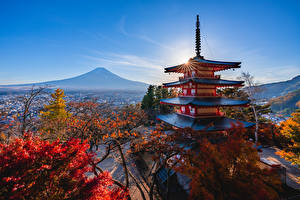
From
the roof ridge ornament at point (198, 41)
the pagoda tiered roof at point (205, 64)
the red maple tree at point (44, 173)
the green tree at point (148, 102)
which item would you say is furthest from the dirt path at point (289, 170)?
the green tree at point (148, 102)

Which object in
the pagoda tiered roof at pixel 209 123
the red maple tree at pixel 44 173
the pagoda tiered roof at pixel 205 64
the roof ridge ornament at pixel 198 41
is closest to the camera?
Answer: the red maple tree at pixel 44 173

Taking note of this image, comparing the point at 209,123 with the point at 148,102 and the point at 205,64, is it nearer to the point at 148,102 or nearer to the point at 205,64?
the point at 205,64

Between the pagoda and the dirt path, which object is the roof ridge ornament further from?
the dirt path

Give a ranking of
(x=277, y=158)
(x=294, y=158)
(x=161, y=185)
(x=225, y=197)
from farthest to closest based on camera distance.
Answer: (x=277, y=158) → (x=161, y=185) → (x=294, y=158) → (x=225, y=197)

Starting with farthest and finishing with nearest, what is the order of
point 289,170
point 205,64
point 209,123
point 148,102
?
point 148,102 → point 289,170 → point 205,64 → point 209,123

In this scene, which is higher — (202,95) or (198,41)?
(198,41)

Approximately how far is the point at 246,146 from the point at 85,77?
12749 centimetres

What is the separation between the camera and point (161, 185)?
9047mm

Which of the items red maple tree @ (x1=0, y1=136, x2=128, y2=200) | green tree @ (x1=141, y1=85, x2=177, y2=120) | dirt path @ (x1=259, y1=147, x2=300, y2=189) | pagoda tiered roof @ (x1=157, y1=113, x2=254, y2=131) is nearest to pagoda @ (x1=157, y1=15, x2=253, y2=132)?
pagoda tiered roof @ (x1=157, y1=113, x2=254, y2=131)

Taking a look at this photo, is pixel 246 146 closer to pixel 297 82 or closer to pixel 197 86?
pixel 197 86

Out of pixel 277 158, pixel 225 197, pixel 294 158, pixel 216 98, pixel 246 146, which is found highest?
pixel 216 98

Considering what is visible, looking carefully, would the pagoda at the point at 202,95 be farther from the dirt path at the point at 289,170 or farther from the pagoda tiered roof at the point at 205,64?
the dirt path at the point at 289,170

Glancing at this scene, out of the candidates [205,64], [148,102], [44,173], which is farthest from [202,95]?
[148,102]

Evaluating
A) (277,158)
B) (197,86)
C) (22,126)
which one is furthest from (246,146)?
(22,126)
